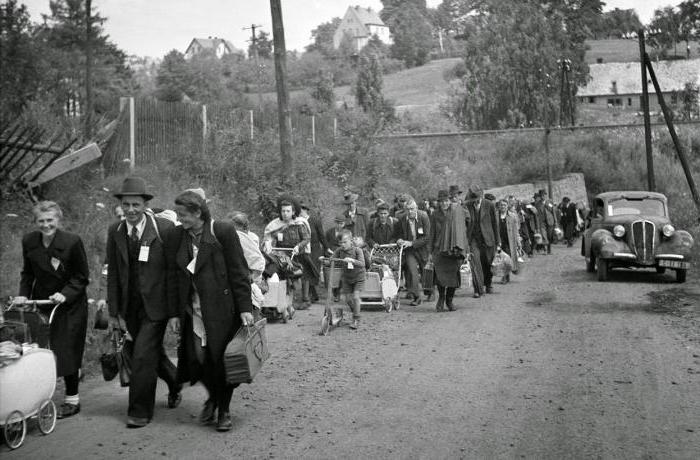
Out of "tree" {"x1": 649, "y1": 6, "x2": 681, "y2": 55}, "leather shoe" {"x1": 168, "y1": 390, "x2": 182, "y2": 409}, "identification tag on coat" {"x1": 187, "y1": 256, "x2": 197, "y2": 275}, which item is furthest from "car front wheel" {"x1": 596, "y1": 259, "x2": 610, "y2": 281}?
"tree" {"x1": 649, "y1": 6, "x2": 681, "y2": 55}

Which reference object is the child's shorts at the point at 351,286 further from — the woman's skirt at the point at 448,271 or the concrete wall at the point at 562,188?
the concrete wall at the point at 562,188

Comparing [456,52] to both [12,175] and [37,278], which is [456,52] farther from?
[37,278]

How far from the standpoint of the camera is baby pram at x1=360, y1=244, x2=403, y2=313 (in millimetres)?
14945

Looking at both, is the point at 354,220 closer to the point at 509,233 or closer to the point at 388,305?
the point at 388,305

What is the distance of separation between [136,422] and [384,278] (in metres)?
8.27

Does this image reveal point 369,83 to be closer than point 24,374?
No

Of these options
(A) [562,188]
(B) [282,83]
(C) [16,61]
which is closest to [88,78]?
(C) [16,61]

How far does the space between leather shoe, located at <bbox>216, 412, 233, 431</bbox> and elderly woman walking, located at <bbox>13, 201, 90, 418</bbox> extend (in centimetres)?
Answer: 150

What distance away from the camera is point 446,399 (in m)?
8.08

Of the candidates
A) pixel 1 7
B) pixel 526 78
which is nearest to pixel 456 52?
pixel 526 78

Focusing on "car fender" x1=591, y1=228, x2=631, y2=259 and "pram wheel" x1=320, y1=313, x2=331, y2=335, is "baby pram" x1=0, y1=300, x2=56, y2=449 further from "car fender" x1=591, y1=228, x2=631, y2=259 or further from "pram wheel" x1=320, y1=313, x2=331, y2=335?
"car fender" x1=591, y1=228, x2=631, y2=259

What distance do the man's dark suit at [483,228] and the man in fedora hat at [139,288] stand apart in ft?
32.7

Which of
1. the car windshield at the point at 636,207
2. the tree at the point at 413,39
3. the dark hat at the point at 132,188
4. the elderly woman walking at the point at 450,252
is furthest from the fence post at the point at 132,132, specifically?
the tree at the point at 413,39

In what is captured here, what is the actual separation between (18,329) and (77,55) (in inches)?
1710
